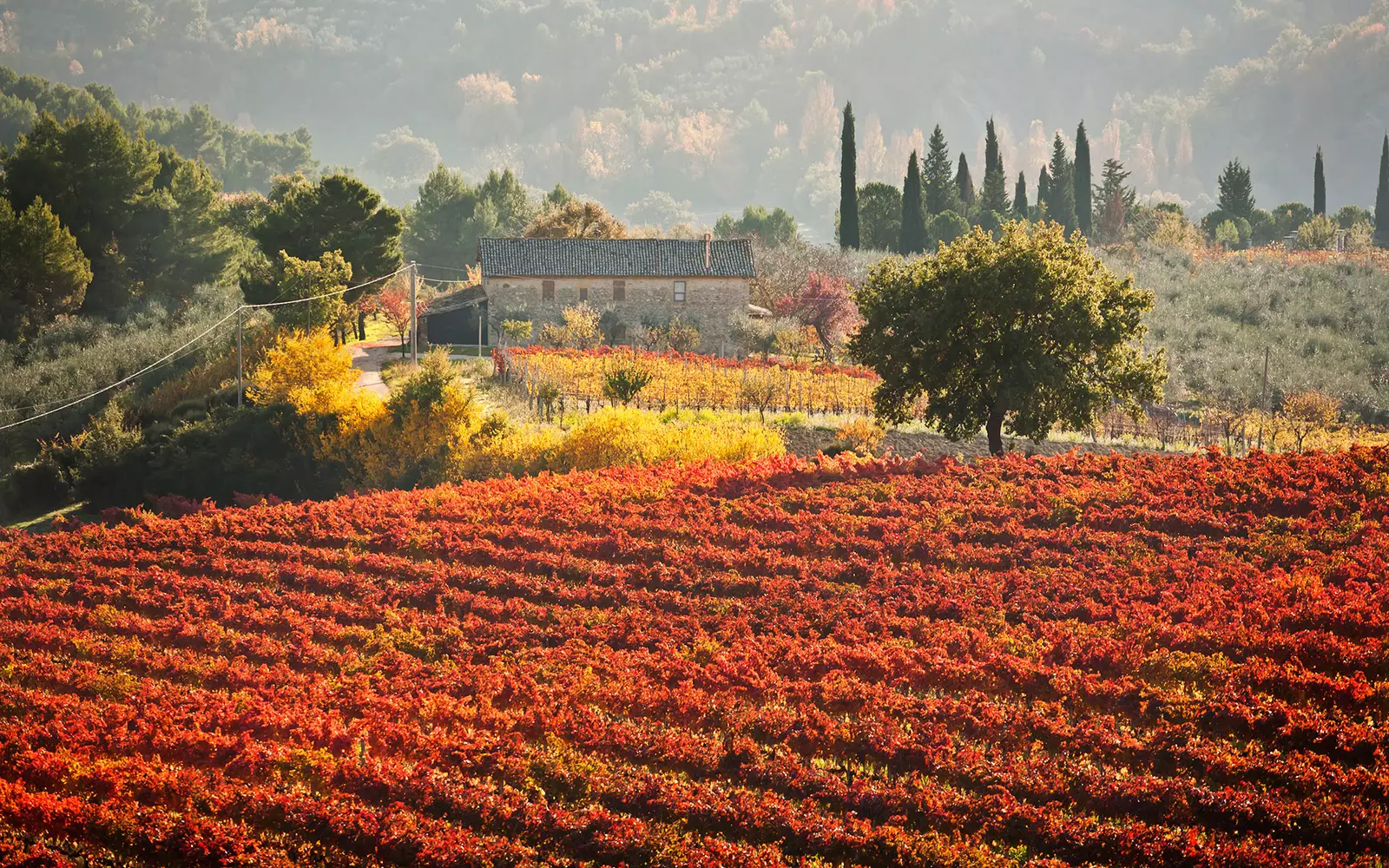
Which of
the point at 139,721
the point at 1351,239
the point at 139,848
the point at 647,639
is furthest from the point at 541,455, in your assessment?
the point at 1351,239

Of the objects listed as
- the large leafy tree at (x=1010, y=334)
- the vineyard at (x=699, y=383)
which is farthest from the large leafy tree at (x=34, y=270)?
the large leafy tree at (x=1010, y=334)

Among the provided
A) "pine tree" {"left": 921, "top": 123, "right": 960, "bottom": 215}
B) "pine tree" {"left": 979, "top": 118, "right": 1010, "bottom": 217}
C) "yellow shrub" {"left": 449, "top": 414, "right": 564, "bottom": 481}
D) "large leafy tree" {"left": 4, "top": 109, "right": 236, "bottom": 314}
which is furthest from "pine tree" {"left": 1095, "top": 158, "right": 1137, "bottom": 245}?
"yellow shrub" {"left": 449, "top": 414, "right": 564, "bottom": 481}

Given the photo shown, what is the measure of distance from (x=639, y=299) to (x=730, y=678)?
42425mm

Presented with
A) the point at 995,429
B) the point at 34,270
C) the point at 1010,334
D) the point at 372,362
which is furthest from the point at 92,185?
the point at 1010,334

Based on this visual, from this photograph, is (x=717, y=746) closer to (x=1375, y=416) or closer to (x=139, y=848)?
(x=139, y=848)

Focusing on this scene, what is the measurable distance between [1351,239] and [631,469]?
76.7 metres

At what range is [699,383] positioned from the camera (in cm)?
3547

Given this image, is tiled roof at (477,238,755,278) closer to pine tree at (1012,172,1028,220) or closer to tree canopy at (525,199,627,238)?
tree canopy at (525,199,627,238)

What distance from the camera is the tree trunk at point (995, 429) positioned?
78.4ft

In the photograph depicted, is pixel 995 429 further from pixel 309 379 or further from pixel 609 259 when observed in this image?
pixel 609 259

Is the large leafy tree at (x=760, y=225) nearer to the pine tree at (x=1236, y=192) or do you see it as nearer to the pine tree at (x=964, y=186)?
the pine tree at (x=964, y=186)

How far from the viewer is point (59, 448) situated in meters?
31.8

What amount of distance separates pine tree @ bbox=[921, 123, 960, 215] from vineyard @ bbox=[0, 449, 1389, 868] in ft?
214

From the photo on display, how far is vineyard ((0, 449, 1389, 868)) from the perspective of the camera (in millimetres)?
9859
